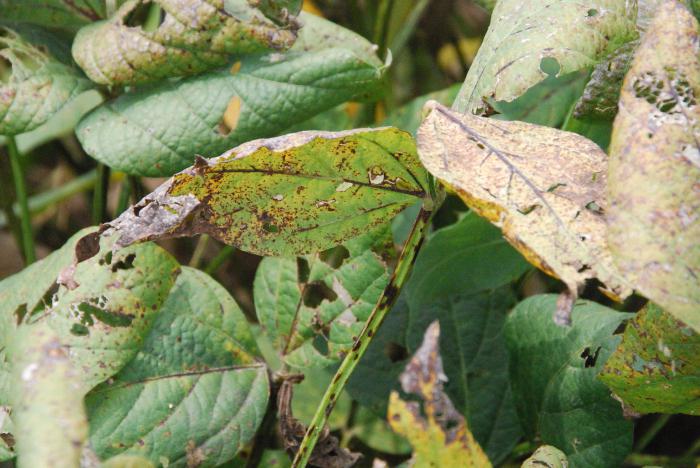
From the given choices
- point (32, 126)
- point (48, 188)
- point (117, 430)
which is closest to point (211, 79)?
point (32, 126)

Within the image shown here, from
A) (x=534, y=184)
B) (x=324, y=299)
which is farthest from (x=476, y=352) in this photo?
(x=534, y=184)

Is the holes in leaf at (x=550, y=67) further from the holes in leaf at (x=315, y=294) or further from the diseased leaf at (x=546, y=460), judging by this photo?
the diseased leaf at (x=546, y=460)

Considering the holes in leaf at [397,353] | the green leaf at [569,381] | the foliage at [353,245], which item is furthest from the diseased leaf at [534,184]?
the holes in leaf at [397,353]

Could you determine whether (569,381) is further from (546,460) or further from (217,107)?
(217,107)

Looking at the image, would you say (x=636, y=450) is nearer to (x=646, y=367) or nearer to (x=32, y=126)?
(x=646, y=367)

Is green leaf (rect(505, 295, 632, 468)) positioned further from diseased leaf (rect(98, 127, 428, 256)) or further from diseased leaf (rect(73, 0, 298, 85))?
diseased leaf (rect(73, 0, 298, 85))

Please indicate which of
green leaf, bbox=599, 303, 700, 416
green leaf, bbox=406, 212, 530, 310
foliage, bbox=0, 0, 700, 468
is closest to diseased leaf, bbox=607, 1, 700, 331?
foliage, bbox=0, 0, 700, 468
